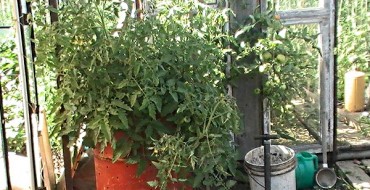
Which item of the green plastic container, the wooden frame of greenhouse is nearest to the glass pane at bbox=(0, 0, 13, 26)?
the wooden frame of greenhouse

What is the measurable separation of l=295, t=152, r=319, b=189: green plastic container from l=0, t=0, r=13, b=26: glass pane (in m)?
1.79

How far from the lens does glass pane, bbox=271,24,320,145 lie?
3113mm

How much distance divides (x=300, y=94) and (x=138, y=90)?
134 cm

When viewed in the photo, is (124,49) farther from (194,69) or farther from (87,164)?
(87,164)

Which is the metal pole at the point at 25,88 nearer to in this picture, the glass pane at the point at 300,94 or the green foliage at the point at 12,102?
the green foliage at the point at 12,102

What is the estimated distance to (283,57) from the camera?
3.00 m

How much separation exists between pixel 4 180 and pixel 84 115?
46 cm

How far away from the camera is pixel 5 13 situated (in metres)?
3.00

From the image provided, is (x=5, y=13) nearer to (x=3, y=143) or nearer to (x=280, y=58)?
(x=3, y=143)

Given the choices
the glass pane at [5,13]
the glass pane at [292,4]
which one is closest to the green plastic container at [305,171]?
the glass pane at [292,4]

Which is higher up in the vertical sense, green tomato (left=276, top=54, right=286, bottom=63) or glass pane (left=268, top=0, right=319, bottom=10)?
glass pane (left=268, top=0, right=319, bottom=10)

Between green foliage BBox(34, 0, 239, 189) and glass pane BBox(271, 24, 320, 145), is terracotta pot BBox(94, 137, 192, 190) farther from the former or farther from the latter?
glass pane BBox(271, 24, 320, 145)

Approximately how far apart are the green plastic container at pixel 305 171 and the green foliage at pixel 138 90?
86cm

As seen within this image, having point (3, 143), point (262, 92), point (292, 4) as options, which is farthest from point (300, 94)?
point (3, 143)
